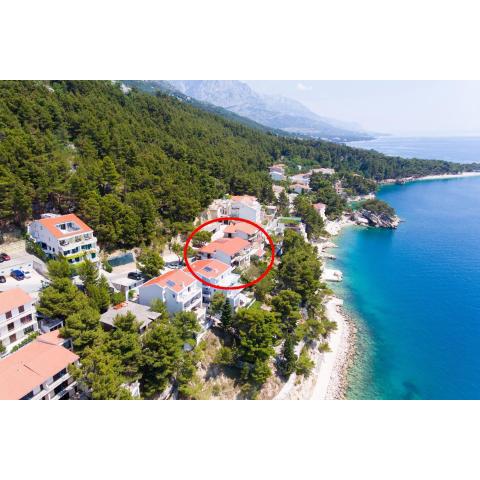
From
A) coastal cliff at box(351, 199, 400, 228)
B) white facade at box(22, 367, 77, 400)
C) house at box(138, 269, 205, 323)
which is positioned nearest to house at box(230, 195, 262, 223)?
house at box(138, 269, 205, 323)

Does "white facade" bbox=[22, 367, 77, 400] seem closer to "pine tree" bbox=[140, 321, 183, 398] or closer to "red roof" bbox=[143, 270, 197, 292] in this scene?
"pine tree" bbox=[140, 321, 183, 398]

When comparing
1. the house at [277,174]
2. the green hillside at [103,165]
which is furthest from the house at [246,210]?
the house at [277,174]

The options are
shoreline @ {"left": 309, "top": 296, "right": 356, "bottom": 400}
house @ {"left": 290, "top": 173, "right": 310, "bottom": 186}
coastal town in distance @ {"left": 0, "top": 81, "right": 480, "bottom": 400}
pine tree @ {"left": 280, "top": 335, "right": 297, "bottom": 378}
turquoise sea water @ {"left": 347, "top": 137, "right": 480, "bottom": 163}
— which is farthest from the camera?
turquoise sea water @ {"left": 347, "top": 137, "right": 480, "bottom": 163}

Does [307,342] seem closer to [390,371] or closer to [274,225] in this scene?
[390,371]

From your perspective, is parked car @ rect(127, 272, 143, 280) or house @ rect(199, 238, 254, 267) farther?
house @ rect(199, 238, 254, 267)

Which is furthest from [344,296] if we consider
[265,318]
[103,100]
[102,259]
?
[103,100]

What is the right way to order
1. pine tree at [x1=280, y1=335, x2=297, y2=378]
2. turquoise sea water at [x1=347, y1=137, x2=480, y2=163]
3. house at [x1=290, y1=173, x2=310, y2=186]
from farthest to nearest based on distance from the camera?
turquoise sea water at [x1=347, y1=137, x2=480, y2=163]
house at [x1=290, y1=173, x2=310, y2=186]
pine tree at [x1=280, y1=335, x2=297, y2=378]

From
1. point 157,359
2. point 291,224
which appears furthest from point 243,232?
point 157,359
